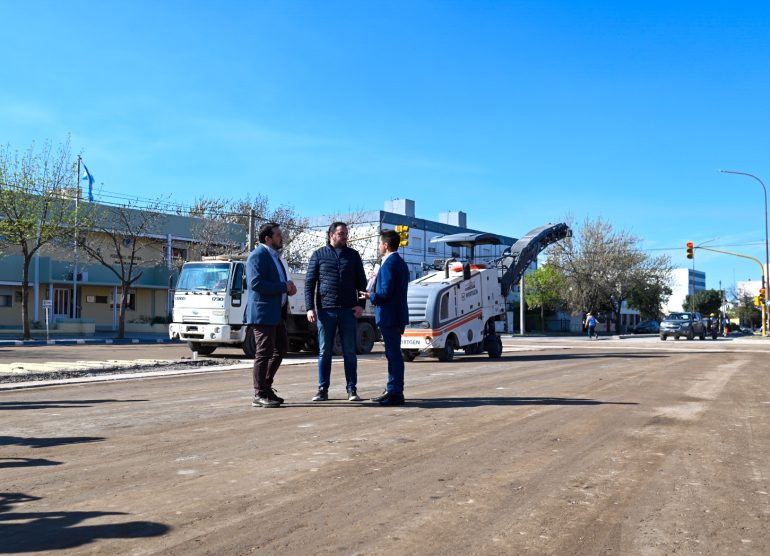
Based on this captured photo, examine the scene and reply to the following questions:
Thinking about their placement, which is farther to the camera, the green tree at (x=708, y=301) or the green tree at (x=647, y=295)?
the green tree at (x=708, y=301)

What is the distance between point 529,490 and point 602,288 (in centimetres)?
6085

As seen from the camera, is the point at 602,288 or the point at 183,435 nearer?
the point at 183,435

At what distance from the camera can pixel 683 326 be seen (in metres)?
41.3

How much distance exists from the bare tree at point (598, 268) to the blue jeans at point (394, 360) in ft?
182

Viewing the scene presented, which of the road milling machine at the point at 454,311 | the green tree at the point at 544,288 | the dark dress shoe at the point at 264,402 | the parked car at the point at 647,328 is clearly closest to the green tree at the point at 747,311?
the parked car at the point at 647,328

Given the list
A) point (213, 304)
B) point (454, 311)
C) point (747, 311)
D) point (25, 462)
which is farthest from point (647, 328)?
point (25, 462)

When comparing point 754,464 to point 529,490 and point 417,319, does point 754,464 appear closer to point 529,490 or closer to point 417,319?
point 529,490

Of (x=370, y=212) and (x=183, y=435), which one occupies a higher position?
(x=370, y=212)

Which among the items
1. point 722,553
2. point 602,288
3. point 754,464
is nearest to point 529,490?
point 722,553

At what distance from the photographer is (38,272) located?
137 feet

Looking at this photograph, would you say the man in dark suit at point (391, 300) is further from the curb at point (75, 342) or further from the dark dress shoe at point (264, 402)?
the curb at point (75, 342)

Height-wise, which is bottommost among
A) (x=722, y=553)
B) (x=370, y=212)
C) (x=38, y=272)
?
(x=722, y=553)

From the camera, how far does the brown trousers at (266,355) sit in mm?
7348

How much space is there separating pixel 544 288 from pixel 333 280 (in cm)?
6294
